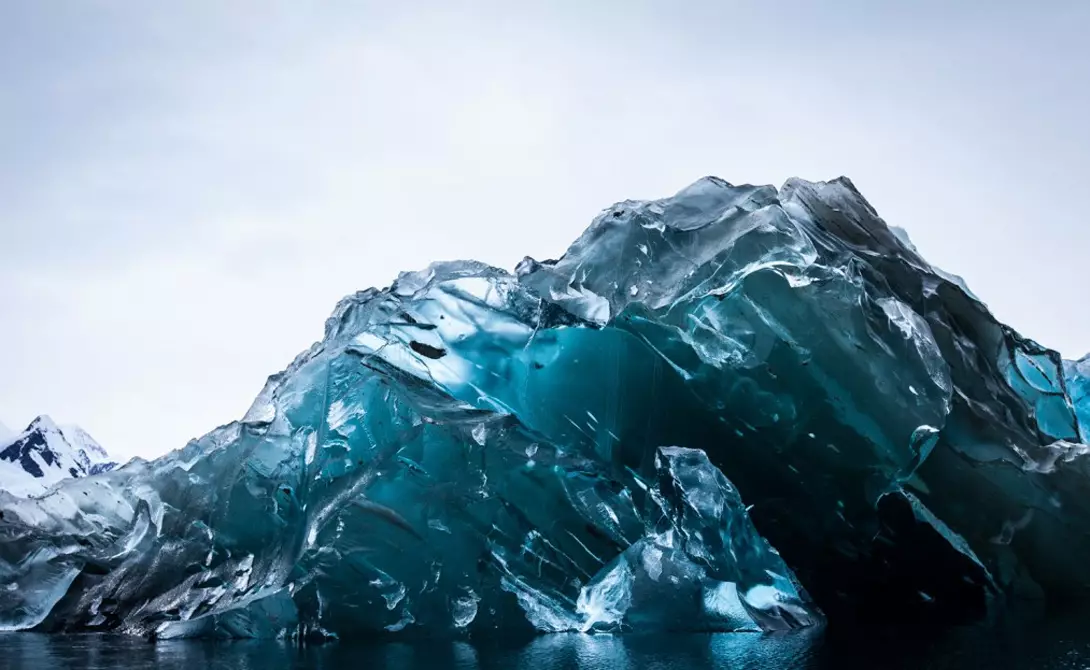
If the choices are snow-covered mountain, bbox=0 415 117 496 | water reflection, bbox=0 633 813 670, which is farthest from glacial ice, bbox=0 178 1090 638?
snow-covered mountain, bbox=0 415 117 496

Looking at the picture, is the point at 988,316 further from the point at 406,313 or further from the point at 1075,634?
the point at 406,313

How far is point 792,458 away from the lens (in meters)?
10.7

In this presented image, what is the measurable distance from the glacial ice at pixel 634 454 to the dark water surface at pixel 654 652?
977mm

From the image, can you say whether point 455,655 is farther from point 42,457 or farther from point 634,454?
point 42,457

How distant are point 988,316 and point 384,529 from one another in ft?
27.3

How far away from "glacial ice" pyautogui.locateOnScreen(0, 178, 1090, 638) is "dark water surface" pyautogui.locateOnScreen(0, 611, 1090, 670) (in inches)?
38.5

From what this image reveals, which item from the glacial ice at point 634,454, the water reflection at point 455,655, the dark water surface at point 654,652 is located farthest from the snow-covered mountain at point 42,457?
the dark water surface at point 654,652

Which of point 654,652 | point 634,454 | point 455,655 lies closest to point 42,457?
point 634,454

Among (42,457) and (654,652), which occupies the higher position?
(42,457)

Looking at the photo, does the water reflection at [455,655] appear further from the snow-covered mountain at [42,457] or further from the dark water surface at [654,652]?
the snow-covered mountain at [42,457]

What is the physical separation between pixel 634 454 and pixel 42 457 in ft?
115

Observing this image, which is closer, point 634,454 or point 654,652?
point 654,652

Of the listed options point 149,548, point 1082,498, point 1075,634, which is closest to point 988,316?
point 1082,498

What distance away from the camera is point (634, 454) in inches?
429
